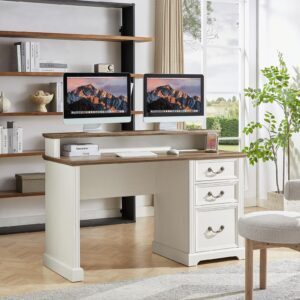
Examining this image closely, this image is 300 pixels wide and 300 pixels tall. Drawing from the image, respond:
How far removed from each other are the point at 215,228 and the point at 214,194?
24 centimetres

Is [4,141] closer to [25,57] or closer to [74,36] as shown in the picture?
[25,57]

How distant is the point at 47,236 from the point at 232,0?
141 inches

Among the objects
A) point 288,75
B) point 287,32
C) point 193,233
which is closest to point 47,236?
point 193,233

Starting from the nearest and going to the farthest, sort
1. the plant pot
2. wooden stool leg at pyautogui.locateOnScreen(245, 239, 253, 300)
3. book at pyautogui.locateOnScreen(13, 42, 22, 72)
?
wooden stool leg at pyautogui.locateOnScreen(245, 239, 253, 300) < book at pyautogui.locateOnScreen(13, 42, 22, 72) < the plant pot

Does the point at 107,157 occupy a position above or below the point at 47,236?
above

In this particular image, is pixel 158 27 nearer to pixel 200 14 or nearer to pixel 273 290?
pixel 200 14

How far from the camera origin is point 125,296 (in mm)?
4305

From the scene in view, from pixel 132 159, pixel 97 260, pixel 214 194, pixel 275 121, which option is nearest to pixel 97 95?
pixel 132 159

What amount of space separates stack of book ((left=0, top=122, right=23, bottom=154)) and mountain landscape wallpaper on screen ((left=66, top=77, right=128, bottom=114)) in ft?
4.12

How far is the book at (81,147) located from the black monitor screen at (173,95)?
1.78 ft

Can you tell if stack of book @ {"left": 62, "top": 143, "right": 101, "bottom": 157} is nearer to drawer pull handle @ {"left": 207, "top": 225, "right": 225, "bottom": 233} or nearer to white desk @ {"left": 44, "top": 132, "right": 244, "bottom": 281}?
white desk @ {"left": 44, "top": 132, "right": 244, "bottom": 281}

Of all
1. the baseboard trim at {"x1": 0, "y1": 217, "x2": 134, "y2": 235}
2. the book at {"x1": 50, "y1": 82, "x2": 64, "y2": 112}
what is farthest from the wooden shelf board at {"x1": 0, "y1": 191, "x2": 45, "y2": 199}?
the book at {"x1": 50, "y1": 82, "x2": 64, "y2": 112}

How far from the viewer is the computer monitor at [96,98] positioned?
509 centimetres

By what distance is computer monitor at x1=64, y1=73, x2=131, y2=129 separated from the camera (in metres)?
5.09
